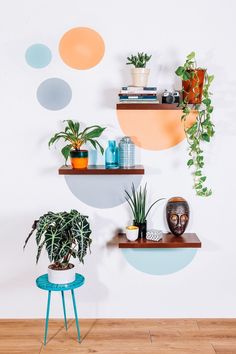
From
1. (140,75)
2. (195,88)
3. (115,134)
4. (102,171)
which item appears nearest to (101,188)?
(102,171)

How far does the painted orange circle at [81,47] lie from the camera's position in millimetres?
2521

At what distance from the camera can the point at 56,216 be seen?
2277 mm

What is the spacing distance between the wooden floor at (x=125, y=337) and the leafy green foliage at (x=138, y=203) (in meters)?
0.70

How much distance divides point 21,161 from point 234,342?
5.61ft

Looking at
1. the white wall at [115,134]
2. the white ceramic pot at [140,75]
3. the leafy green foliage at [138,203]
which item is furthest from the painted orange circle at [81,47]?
the leafy green foliage at [138,203]

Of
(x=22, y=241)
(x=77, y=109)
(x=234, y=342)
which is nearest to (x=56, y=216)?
(x=22, y=241)

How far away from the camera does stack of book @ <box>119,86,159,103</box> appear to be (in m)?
2.41

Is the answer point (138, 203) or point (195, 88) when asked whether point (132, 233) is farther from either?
point (195, 88)

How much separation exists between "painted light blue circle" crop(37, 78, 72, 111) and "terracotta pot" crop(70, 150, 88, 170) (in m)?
0.34

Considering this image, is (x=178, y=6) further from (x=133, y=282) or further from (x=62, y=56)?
(x=133, y=282)

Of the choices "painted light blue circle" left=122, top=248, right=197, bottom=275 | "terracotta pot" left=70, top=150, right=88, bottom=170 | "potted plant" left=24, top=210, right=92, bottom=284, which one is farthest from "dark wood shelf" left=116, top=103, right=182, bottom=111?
"painted light blue circle" left=122, top=248, right=197, bottom=275

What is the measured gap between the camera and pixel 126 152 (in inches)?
97.7

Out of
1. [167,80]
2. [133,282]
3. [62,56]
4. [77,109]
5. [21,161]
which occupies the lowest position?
[133,282]

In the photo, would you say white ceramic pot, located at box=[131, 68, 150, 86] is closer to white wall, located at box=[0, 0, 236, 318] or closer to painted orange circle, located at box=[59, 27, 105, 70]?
white wall, located at box=[0, 0, 236, 318]
